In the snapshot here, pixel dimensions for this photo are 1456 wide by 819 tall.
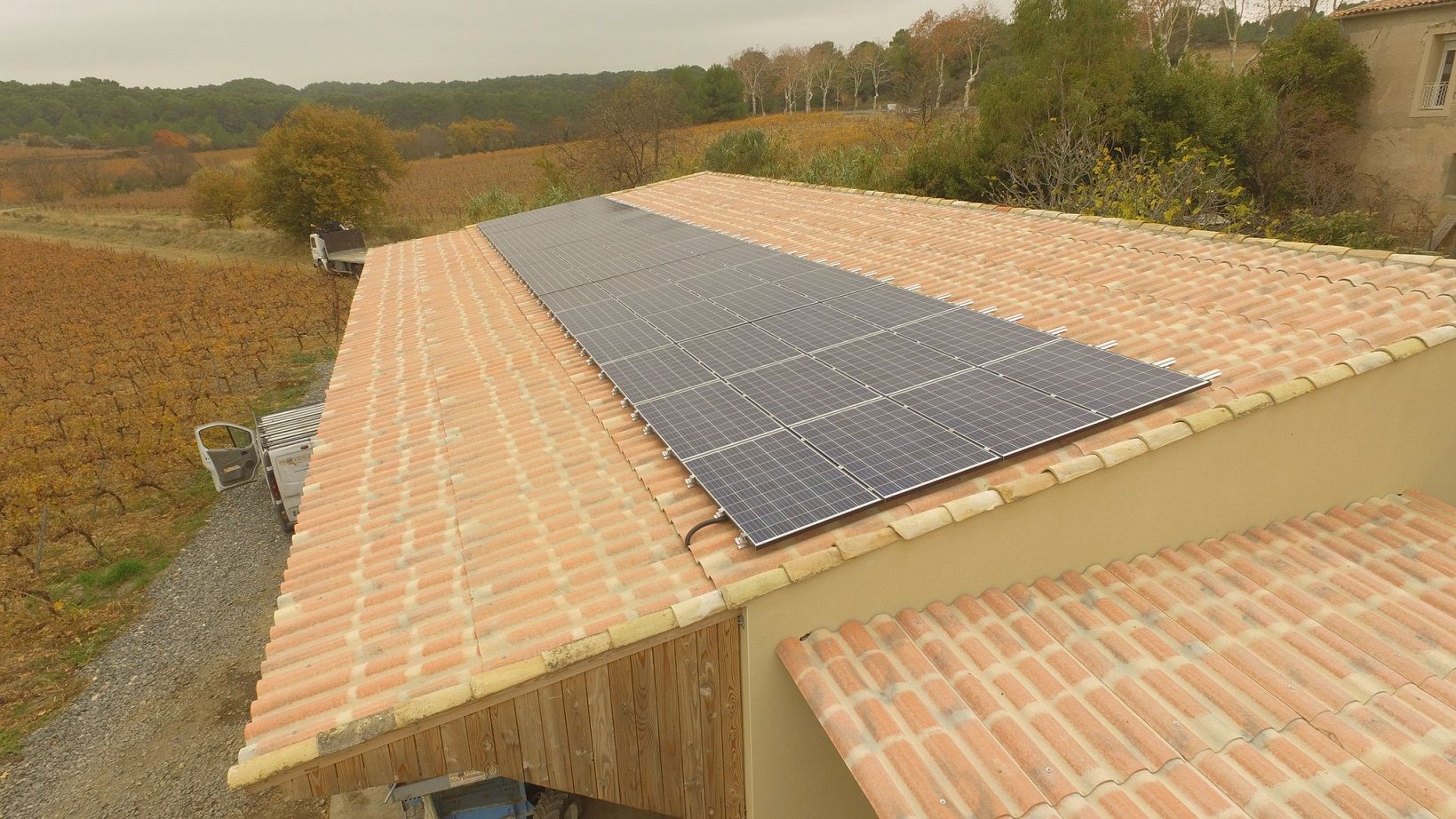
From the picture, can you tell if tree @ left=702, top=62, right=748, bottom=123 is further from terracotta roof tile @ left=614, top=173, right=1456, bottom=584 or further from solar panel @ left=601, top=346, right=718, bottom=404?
solar panel @ left=601, top=346, right=718, bottom=404

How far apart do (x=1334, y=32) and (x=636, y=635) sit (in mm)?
39380

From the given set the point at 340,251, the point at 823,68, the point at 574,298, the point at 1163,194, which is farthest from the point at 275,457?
the point at 823,68

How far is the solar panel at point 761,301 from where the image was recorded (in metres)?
8.77

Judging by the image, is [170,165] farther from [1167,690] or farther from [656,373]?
[1167,690]

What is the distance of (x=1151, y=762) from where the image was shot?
12.2 feet

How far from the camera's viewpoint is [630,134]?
43.5 meters

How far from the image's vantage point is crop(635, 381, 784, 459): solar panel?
5.79 meters

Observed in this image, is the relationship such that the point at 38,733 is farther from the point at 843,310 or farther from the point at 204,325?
the point at 204,325

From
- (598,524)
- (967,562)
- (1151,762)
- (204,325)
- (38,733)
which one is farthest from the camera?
(204,325)

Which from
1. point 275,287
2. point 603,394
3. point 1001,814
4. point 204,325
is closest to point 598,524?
point 603,394

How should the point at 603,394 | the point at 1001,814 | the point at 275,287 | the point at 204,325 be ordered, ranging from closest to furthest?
the point at 1001,814, the point at 603,394, the point at 204,325, the point at 275,287

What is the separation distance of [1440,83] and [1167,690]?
36.8 metres

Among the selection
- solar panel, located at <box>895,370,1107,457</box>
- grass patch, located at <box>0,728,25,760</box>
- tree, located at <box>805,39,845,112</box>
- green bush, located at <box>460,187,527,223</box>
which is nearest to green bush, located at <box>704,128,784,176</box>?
green bush, located at <box>460,187,527,223</box>

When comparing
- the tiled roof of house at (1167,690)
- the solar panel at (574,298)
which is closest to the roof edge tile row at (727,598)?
the tiled roof of house at (1167,690)
